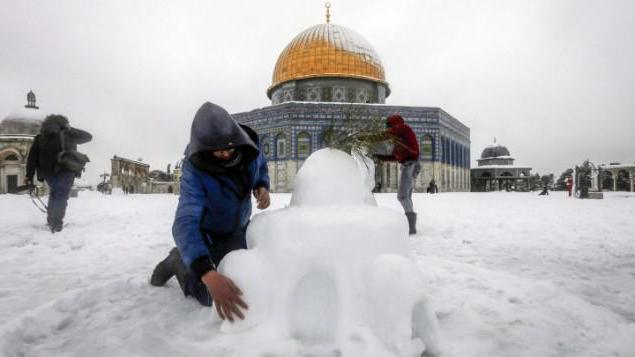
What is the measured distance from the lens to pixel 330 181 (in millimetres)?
1890

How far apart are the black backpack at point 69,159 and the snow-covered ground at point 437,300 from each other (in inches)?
54.0

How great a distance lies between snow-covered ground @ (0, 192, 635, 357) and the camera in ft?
5.46

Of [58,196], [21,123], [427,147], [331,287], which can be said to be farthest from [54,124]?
[21,123]

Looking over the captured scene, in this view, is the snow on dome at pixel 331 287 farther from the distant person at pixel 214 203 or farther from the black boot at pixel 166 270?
the black boot at pixel 166 270

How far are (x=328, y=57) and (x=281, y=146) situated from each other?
7.02 m

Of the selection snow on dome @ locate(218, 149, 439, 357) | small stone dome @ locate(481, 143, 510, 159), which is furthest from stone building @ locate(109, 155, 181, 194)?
small stone dome @ locate(481, 143, 510, 159)

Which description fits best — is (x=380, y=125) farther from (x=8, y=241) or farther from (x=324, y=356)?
(x=8, y=241)

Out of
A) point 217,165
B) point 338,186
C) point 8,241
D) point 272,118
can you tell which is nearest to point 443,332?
point 338,186

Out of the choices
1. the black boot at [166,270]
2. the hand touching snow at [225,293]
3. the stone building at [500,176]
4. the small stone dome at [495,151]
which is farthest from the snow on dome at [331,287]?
the small stone dome at [495,151]

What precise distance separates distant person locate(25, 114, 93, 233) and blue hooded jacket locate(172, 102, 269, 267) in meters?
4.19

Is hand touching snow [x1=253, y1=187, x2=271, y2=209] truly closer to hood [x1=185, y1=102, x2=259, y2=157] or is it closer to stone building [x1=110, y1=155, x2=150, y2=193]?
hood [x1=185, y1=102, x2=259, y2=157]

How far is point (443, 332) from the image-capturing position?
178 centimetres

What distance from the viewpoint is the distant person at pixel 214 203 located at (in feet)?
5.63

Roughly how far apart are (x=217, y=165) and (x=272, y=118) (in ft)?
77.6
